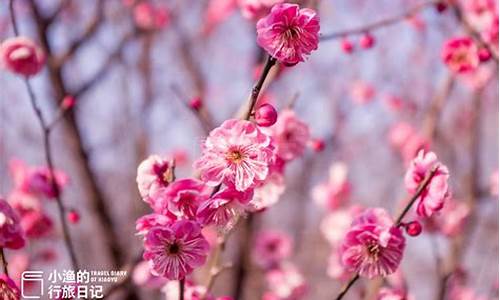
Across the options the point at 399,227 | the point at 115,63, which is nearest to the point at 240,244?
the point at 115,63

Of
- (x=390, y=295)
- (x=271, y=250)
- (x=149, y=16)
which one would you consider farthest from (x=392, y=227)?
(x=149, y=16)

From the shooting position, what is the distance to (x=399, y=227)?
1462mm

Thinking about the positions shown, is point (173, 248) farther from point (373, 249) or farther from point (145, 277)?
point (145, 277)

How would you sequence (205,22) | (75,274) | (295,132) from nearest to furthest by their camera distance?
(75,274), (295,132), (205,22)

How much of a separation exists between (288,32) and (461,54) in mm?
1004

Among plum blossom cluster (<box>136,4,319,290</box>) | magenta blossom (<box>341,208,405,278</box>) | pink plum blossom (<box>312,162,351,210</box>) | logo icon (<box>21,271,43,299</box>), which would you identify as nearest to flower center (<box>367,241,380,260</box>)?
magenta blossom (<box>341,208,405,278</box>)

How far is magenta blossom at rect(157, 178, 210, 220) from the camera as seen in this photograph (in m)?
1.26

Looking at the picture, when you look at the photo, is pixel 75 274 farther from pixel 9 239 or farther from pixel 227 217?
pixel 227 217

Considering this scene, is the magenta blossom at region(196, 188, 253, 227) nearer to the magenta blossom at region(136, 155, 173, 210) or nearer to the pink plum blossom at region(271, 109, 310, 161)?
the magenta blossom at region(136, 155, 173, 210)

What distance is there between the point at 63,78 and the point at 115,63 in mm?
664

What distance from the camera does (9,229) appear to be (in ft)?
4.57

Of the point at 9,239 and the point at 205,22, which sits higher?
the point at 205,22

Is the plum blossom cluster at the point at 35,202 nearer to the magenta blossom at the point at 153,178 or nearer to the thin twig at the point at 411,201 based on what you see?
the magenta blossom at the point at 153,178

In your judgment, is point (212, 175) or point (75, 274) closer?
point (212, 175)
